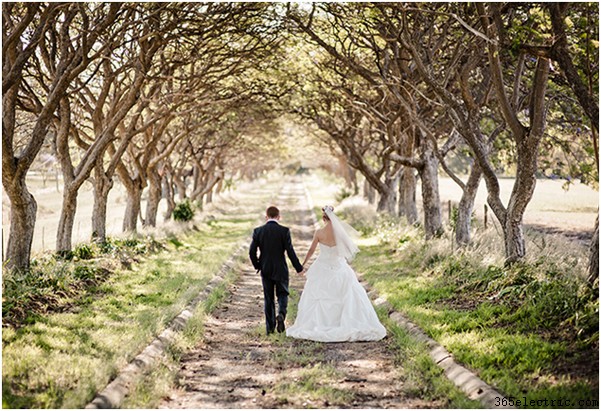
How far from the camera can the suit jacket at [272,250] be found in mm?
9922

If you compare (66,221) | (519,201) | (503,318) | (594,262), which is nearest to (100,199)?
(66,221)

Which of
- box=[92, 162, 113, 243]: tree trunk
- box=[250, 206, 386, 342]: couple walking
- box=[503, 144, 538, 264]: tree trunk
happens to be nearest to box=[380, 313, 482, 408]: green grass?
box=[250, 206, 386, 342]: couple walking

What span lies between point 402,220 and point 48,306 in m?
16.4

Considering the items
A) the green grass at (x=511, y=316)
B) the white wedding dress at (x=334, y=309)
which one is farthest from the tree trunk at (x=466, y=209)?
the white wedding dress at (x=334, y=309)

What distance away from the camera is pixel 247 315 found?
39.3ft

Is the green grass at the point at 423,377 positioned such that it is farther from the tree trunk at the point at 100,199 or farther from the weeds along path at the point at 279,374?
the tree trunk at the point at 100,199

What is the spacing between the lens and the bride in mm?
9633

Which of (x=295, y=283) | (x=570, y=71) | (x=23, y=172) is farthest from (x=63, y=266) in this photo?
(x=570, y=71)

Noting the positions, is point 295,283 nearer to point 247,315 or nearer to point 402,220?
point 247,315

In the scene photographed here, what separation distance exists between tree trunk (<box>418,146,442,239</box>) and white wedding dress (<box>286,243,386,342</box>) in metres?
9.00

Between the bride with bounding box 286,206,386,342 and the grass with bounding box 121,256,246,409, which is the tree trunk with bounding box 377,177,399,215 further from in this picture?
the bride with bounding box 286,206,386,342

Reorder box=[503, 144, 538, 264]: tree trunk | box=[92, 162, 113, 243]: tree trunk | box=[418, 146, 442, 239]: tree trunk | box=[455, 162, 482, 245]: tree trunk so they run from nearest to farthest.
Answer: box=[503, 144, 538, 264]: tree trunk, box=[455, 162, 482, 245]: tree trunk, box=[92, 162, 113, 243]: tree trunk, box=[418, 146, 442, 239]: tree trunk

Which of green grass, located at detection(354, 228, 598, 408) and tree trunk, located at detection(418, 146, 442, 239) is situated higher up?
tree trunk, located at detection(418, 146, 442, 239)

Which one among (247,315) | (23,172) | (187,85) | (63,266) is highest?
(187,85)
